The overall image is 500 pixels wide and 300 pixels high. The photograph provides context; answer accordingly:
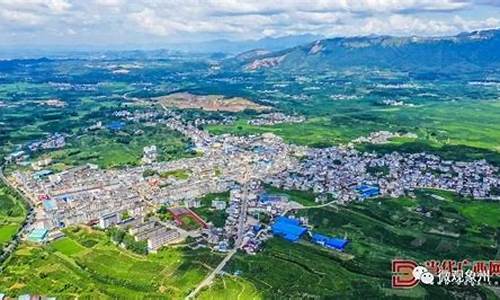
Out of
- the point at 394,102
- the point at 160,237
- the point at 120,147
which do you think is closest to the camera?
the point at 160,237

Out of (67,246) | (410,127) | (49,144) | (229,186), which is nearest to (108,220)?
(67,246)

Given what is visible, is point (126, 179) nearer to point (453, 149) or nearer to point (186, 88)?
point (453, 149)

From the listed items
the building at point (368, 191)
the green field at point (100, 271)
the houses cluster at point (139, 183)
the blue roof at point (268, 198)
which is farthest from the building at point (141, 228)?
the building at point (368, 191)

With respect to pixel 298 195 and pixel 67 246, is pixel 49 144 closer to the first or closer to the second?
pixel 67 246

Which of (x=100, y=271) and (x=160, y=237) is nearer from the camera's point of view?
(x=100, y=271)

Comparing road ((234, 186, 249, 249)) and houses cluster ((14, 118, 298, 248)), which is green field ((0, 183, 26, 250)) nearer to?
houses cluster ((14, 118, 298, 248))

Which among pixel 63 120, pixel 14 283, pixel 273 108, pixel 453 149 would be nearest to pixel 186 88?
pixel 273 108

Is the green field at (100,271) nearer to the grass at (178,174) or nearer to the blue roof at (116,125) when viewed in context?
the grass at (178,174)
